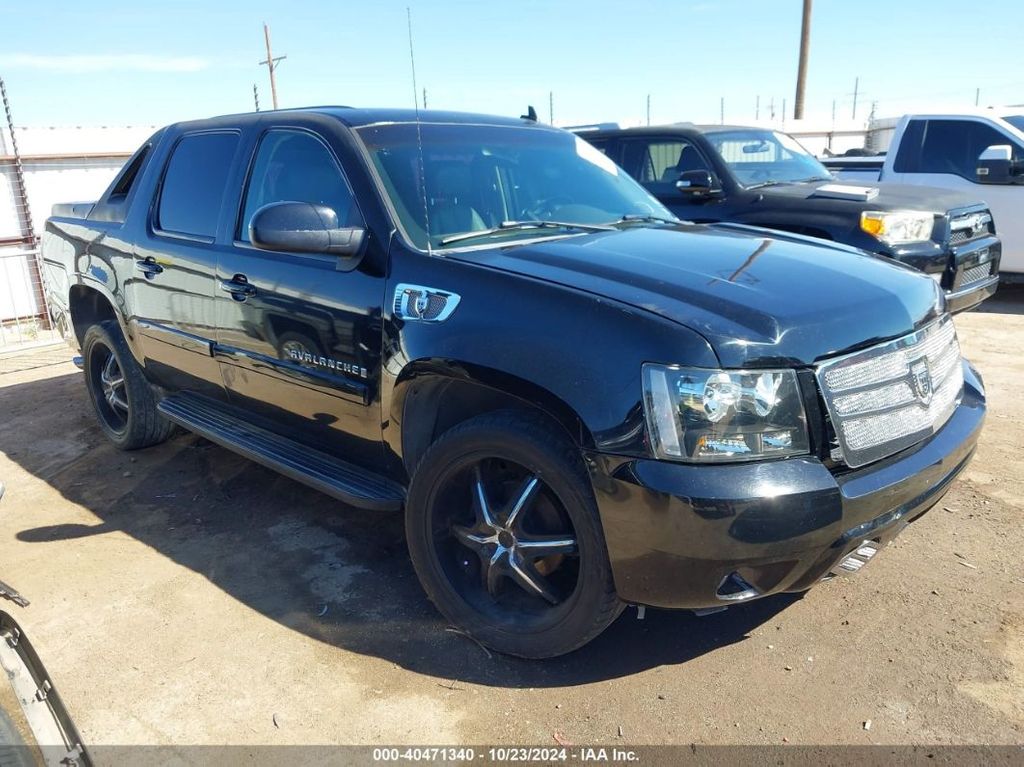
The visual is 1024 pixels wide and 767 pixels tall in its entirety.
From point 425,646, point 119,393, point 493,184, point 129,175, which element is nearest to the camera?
point 425,646

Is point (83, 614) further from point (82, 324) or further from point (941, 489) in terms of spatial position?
point (941, 489)

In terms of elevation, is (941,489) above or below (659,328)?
below

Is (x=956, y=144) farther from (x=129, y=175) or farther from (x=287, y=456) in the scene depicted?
(x=287, y=456)

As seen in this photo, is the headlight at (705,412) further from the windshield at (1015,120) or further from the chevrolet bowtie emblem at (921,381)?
the windshield at (1015,120)

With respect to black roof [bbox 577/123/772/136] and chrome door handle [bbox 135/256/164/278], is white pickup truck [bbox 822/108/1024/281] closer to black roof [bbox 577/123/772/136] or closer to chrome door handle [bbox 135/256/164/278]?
black roof [bbox 577/123/772/136]

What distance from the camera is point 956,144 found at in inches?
351

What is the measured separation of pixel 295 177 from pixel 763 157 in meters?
5.16

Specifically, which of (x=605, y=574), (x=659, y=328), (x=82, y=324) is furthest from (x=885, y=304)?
(x=82, y=324)

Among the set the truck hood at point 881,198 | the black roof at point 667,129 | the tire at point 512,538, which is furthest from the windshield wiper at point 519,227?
the black roof at point 667,129

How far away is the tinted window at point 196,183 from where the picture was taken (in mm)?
4039

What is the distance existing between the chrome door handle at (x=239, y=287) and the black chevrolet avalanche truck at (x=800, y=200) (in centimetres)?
413

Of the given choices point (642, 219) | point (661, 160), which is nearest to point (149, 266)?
point (642, 219)

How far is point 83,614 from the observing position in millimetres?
3377

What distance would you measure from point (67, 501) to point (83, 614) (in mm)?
1424
